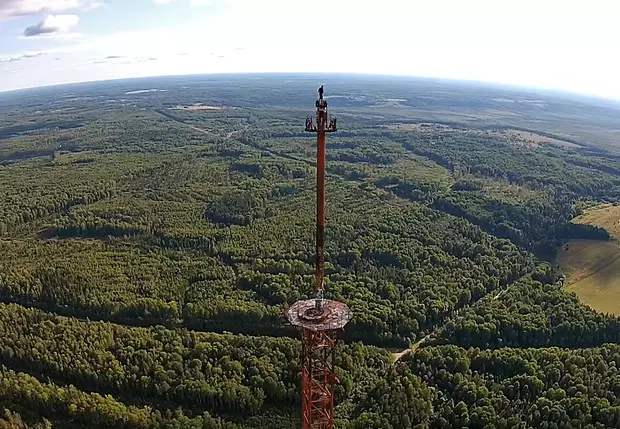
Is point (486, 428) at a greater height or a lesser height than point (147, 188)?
lesser

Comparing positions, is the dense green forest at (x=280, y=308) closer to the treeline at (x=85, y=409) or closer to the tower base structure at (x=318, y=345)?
the treeline at (x=85, y=409)

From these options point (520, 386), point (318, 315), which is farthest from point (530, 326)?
point (318, 315)

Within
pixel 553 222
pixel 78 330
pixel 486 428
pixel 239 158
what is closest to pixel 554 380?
pixel 486 428

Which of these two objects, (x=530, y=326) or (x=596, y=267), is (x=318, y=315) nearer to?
(x=530, y=326)

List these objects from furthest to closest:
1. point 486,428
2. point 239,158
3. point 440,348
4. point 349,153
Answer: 1. point 349,153
2. point 239,158
3. point 440,348
4. point 486,428

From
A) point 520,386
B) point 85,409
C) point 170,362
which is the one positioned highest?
point 170,362

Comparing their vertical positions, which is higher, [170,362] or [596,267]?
[170,362]

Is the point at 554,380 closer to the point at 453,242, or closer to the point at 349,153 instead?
the point at 453,242
